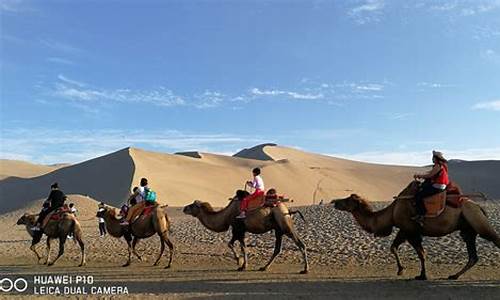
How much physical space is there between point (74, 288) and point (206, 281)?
9.20ft

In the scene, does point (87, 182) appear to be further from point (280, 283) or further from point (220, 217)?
point (280, 283)

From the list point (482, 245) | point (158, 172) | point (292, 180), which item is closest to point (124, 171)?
point (158, 172)

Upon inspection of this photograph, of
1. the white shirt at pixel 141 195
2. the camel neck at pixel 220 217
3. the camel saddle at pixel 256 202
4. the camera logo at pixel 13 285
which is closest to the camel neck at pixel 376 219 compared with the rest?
the camel saddle at pixel 256 202

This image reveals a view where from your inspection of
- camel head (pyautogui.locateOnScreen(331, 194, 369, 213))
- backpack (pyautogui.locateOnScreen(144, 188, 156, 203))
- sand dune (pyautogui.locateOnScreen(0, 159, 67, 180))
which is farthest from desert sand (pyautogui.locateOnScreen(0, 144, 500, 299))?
sand dune (pyautogui.locateOnScreen(0, 159, 67, 180))

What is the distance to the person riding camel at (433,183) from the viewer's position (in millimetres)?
11398

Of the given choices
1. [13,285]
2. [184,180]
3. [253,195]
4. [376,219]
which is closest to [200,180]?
[184,180]

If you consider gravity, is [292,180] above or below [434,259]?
above

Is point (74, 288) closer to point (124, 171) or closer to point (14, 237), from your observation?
point (14, 237)

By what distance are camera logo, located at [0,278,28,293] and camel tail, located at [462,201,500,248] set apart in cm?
934

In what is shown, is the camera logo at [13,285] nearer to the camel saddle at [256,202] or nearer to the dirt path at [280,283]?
the dirt path at [280,283]

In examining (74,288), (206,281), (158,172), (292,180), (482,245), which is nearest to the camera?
(74,288)

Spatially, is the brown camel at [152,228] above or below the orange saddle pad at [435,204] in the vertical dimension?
below

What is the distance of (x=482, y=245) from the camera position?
16391 mm

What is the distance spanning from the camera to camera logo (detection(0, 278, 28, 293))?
11.4m
